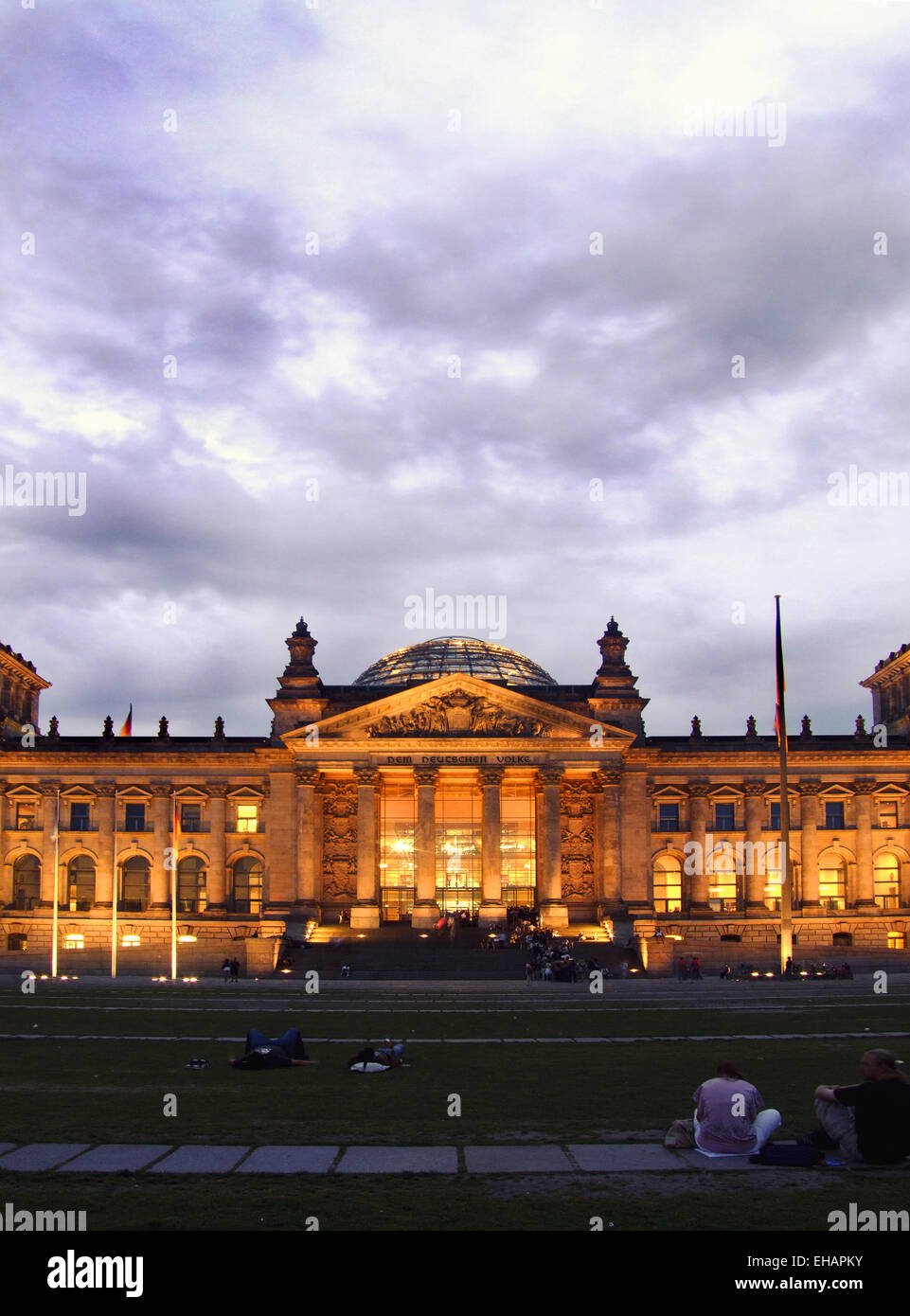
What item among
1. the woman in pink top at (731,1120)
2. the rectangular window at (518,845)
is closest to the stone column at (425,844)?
the rectangular window at (518,845)

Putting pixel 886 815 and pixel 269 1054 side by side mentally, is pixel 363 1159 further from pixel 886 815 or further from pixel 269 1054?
pixel 886 815

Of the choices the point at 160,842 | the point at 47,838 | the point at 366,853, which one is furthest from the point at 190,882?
the point at 366,853

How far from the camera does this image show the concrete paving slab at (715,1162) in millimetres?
14000

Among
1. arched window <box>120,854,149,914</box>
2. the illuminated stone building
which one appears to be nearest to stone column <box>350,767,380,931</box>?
the illuminated stone building

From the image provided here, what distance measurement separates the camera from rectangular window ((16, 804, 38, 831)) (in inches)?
3868

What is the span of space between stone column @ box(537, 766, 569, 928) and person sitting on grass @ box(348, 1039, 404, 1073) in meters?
65.0

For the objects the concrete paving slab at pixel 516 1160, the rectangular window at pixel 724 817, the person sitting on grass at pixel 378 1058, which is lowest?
the person sitting on grass at pixel 378 1058

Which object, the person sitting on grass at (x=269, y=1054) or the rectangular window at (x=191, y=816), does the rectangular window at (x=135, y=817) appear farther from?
the person sitting on grass at (x=269, y=1054)

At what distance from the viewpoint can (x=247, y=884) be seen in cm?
9850

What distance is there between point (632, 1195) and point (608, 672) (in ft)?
285

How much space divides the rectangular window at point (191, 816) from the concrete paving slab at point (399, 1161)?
85491 mm
